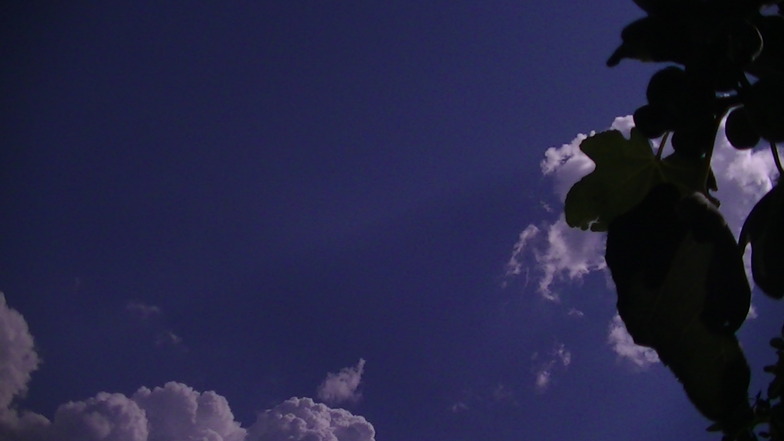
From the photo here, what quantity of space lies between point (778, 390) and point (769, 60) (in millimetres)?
1393

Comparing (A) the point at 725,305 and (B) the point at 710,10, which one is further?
(A) the point at 725,305

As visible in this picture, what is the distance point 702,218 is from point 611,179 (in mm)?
385

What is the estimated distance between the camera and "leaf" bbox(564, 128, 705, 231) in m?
1.82

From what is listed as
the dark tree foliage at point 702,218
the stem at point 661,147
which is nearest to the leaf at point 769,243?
the dark tree foliage at point 702,218

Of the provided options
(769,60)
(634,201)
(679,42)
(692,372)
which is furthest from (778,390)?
(679,42)

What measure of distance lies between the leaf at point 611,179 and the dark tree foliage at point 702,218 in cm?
13

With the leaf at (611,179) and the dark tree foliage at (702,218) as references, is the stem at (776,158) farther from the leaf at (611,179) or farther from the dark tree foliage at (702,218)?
the leaf at (611,179)

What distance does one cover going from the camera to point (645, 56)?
1.41 m

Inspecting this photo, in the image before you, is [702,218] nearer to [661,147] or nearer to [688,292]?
[688,292]

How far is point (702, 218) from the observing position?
1526 millimetres

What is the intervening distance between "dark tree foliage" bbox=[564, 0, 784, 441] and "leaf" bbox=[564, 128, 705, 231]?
0.44 ft

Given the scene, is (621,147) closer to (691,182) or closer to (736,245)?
(691,182)

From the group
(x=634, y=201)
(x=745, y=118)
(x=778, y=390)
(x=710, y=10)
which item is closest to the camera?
(x=710, y=10)

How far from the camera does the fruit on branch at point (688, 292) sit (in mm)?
1334
